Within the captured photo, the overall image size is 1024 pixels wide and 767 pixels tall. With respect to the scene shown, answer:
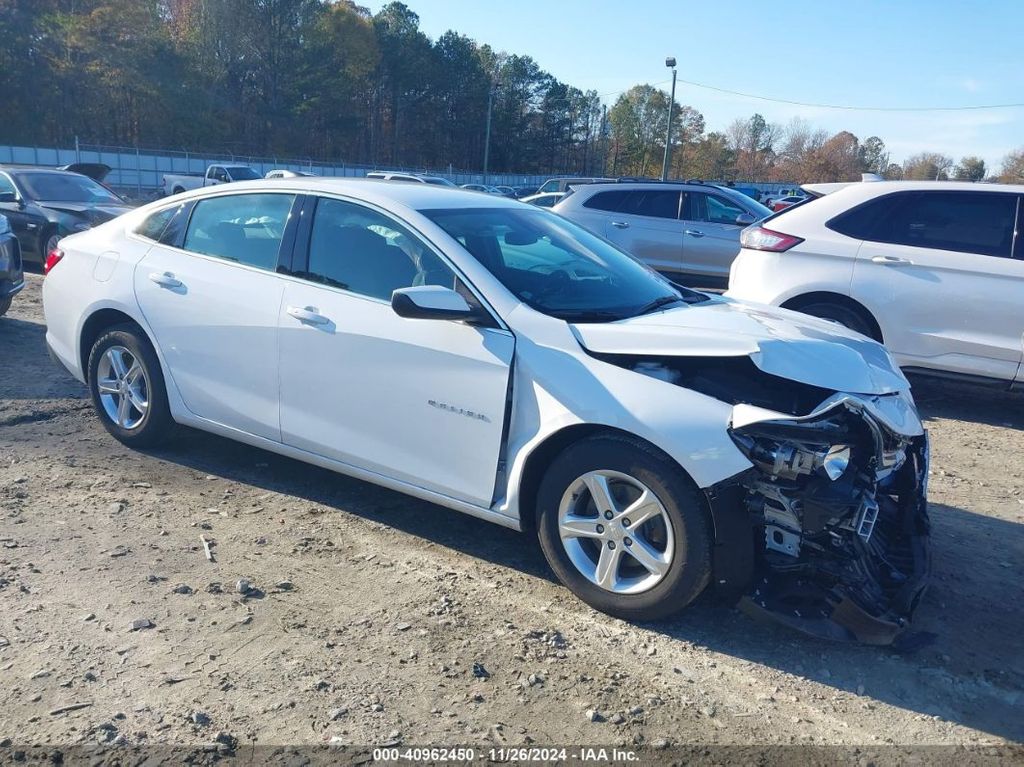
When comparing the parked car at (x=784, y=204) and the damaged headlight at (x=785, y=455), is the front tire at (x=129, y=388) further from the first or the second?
the parked car at (x=784, y=204)

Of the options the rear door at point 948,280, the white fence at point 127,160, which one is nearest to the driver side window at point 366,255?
the rear door at point 948,280

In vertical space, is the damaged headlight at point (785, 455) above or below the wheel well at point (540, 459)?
above

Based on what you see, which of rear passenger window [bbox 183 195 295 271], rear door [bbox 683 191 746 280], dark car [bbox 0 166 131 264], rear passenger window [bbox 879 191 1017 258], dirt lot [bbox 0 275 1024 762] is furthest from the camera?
rear door [bbox 683 191 746 280]

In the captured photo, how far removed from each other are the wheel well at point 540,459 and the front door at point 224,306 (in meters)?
1.49

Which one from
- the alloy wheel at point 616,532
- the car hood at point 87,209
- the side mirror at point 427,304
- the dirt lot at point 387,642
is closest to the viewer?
the dirt lot at point 387,642

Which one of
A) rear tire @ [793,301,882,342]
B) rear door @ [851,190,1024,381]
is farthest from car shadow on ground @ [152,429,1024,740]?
rear tire @ [793,301,882,342]

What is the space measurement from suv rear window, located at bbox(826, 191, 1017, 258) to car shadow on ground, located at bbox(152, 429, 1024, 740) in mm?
2894

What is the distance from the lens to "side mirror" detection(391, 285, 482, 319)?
3.69 metres

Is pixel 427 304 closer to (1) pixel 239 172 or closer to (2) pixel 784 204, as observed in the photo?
(2) pixel 784 204

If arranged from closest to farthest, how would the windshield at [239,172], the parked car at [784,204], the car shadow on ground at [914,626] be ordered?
the car shadow on ground at [914,626] → the parked car at [784,204] → the windshield at [239,172]

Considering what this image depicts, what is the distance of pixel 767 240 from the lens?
298 inches

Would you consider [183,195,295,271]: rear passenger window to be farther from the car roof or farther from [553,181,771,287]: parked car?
[553,181,771,287]: parked car

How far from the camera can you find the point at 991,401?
7.72 metres

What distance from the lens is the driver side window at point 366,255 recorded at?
4.09 meters
